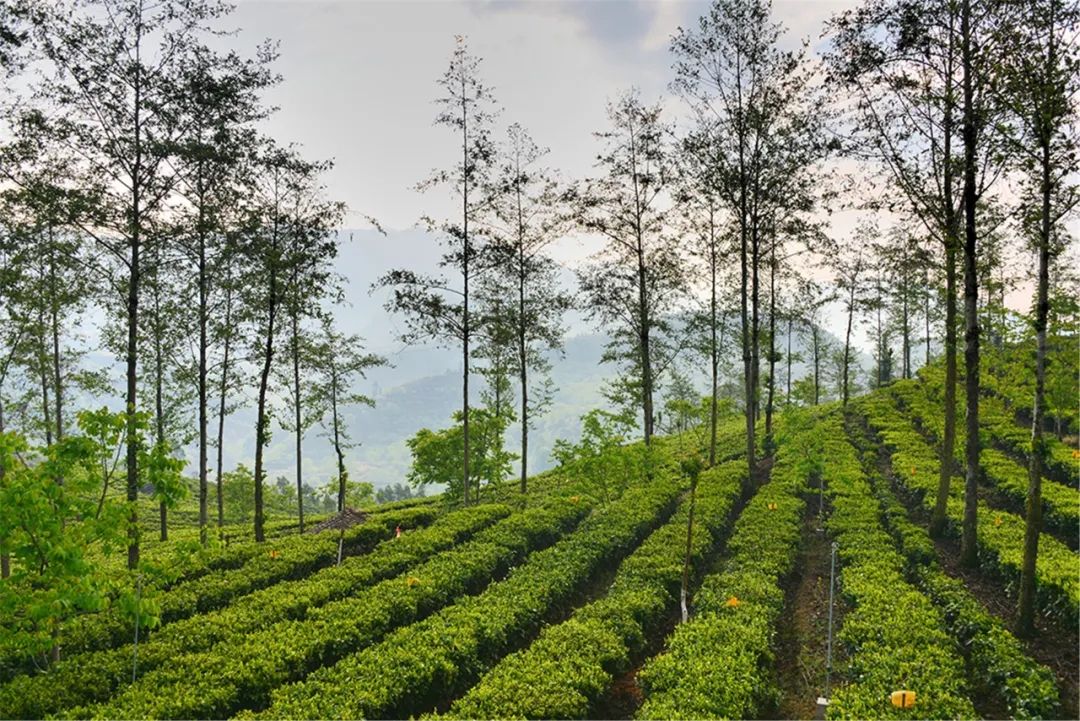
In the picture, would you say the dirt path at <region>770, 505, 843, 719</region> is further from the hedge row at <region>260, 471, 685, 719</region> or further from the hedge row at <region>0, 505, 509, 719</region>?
the hedge row at <region>0, 505, 509, 719</region>

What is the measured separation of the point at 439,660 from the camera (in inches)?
400

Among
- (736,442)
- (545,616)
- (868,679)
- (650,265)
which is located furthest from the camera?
(736,442)

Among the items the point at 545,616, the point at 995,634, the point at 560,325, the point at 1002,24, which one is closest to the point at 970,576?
the point at 995,634

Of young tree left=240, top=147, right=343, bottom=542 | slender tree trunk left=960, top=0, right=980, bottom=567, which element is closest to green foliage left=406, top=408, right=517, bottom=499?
young tree left=240, top=147, right=343, bottom=542

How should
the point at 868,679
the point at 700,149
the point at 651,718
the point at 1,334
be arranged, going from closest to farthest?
1. the point at 651,718
2. the point at 868,679
3. the point at 1,334
4. the point at 700,149

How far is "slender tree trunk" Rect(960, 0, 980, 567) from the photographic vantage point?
13219 mm

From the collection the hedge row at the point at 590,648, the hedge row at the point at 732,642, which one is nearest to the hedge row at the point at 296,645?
the hedge row at the point at 590,648

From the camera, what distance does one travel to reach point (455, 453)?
29328 millimetres

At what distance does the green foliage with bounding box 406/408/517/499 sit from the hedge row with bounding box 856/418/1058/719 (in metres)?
18.5

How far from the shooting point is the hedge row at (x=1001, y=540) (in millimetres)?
11453

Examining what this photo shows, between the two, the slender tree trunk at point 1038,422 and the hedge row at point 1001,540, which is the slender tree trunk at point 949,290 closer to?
the hedge row at point 1001,540

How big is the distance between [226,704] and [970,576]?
15.5 meters

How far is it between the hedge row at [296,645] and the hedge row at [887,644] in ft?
27.6

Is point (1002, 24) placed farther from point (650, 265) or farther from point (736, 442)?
point (736, 442)
